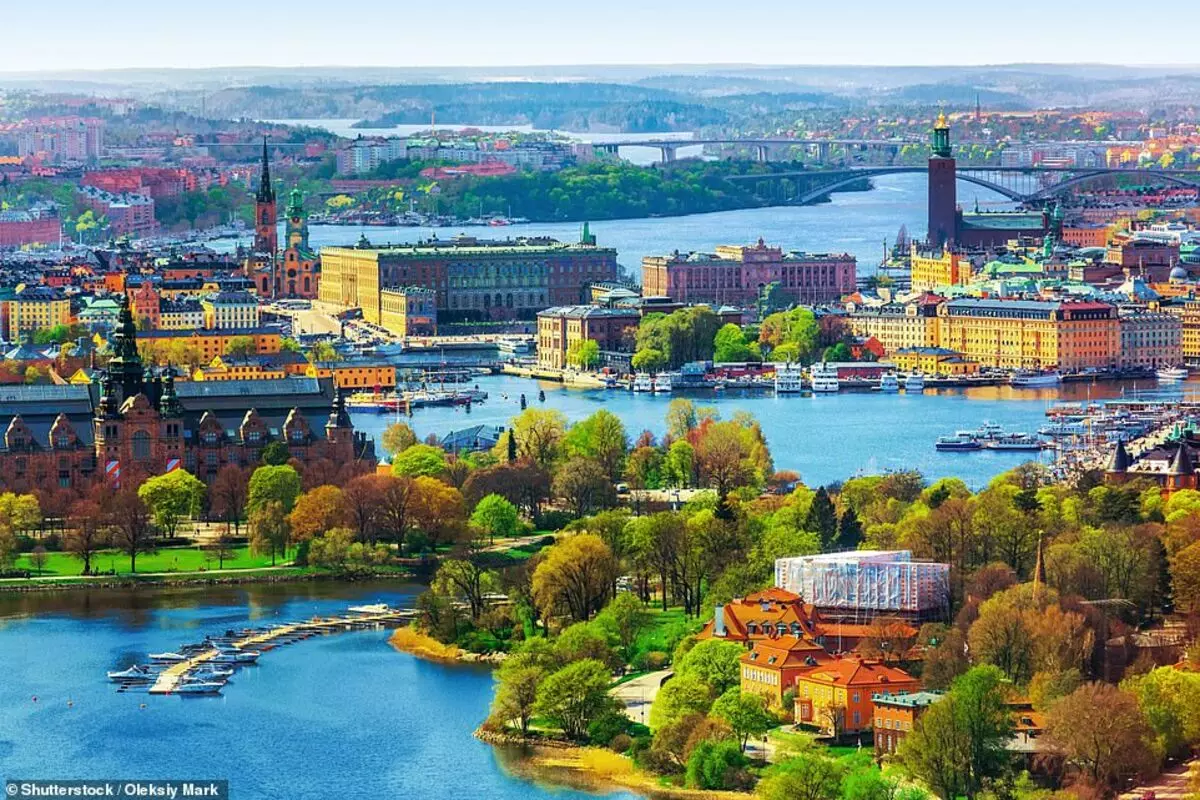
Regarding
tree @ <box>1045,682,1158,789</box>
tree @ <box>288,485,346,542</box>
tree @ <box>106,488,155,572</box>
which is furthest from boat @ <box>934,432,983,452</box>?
tree @ <box>1045,682,1158,789</box>

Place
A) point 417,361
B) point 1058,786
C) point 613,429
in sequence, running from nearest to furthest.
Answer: point 1058,786 → point 613,429 → point 417,361

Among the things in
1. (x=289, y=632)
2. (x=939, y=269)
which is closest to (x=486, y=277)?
(x=939, y=269)

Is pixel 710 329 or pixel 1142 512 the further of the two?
pixel 710 329

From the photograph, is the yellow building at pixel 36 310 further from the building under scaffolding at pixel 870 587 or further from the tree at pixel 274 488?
the building under scaffolding at pixel 870 587

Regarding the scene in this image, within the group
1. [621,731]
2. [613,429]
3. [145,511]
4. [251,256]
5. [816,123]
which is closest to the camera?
[621,731]

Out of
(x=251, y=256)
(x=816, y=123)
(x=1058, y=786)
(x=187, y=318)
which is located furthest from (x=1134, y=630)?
(x=816, y=123)

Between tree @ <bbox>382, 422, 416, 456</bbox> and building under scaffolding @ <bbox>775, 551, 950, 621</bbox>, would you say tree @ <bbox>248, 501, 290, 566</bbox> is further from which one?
building under scaffolding @ <bbox>775, 551, 950, 621</bbox>

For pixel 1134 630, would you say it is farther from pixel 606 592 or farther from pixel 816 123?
pixel 816 123
